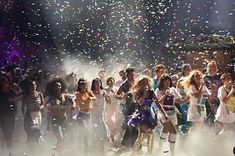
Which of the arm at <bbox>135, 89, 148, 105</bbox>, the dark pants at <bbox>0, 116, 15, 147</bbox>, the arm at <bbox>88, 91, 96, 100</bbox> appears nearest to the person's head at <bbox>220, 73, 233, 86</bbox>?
the arm at <bbox>135, 89, 148, 105</bbox>

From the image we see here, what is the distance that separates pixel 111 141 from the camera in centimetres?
952

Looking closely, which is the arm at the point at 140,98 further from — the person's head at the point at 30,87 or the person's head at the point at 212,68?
the person's head at the point at 212,68

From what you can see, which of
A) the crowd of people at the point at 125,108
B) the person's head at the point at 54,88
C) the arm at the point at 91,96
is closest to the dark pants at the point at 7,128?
the crowd of people at the point at 125,108

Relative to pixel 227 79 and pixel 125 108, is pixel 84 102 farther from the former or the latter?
pixel 227 79

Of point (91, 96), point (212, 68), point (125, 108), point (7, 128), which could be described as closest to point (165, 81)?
point (125, 108)

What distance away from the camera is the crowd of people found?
7.46 m

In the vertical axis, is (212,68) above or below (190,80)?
above

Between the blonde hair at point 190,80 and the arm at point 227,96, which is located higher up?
the blonde hair at point 190,80

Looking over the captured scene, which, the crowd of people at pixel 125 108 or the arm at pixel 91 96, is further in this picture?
the arm at pixel 91 96

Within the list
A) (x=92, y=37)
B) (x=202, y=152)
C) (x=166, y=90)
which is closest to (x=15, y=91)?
(x=166, y=90)

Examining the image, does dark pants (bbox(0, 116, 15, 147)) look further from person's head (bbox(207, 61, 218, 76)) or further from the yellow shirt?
person's head (bbox(207, 61, 218, 76))

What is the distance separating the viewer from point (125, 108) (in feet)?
27.3

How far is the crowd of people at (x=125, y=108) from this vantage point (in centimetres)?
746

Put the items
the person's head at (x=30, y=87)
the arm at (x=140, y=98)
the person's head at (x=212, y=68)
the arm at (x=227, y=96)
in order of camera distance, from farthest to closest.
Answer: the person's head at (x=212, y=68) → the arm at (x=227, y=96) → the person's head at (x=30, y=87) → the arm at (x=140, y=98)
